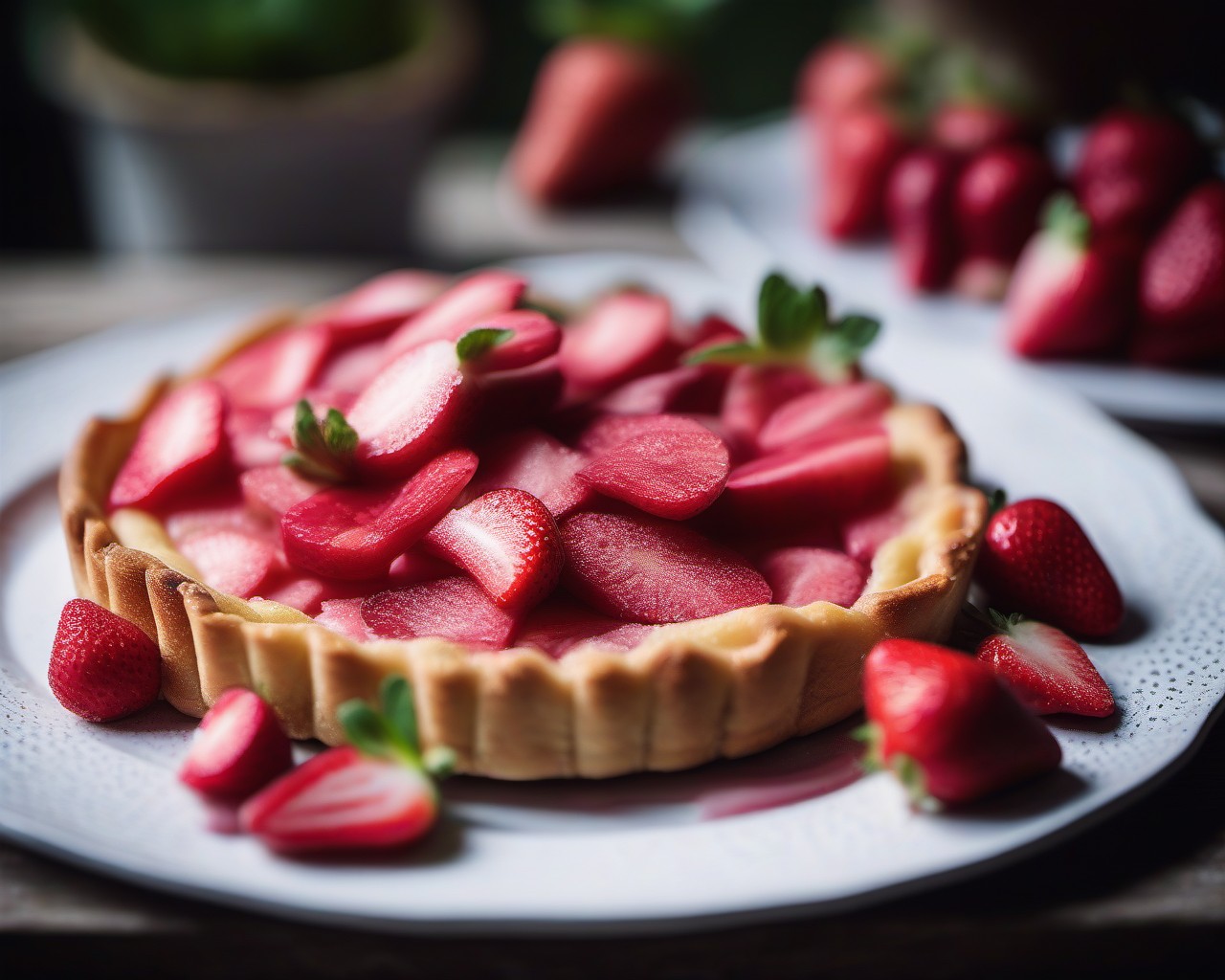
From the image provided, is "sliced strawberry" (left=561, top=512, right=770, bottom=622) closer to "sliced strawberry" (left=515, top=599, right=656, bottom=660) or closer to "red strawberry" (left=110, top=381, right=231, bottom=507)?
"sliced strawberry" (left=515, top=599, right=656, bottom=660)

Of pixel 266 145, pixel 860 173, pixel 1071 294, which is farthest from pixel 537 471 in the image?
pixel 266 145

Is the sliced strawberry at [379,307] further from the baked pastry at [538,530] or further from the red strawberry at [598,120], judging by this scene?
the red strawberry at [598,120]

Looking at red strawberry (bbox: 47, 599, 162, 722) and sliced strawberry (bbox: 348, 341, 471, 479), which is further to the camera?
sliced strawberry (bbox: 348, 341, 471, 479)

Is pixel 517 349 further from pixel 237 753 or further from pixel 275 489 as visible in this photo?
pixel 237 753

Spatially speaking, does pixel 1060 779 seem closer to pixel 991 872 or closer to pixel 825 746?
pixel 991 872

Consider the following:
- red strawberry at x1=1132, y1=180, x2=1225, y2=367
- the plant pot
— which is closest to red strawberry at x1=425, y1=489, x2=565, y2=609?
red strawberry at x1=1132, y1=180, x2=1225, y2=367

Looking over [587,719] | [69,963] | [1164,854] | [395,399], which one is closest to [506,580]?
[587,719]
